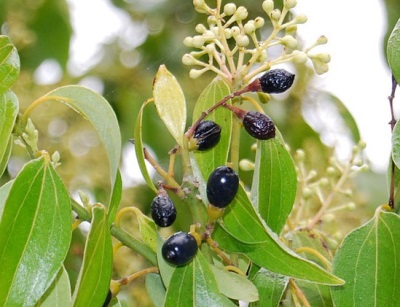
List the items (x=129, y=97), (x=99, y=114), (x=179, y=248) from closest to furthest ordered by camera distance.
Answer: (x=179, y=248), (x=99, y=114), (x=129, y=97)

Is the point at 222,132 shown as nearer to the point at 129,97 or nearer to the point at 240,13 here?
the point at 240,13

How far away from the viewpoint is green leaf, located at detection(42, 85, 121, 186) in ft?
3.09

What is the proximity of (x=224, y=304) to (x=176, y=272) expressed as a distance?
7cm

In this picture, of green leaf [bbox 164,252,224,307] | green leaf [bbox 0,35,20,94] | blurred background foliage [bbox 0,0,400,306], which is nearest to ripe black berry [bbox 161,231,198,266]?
green leaf [bbox 164,252,224,307]

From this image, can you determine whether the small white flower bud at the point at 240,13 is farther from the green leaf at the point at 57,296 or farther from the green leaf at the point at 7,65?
the green leaf at the point at 57,296

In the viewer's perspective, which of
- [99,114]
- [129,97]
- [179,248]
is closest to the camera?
[179,248]

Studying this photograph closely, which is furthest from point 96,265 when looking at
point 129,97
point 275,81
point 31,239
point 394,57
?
point 129,97

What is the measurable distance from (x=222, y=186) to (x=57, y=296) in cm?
24

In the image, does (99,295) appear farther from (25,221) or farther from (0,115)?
(0,115)

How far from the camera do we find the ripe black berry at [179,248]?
899 millimetres

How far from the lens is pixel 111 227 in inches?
38.2

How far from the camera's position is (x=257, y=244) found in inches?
36.9

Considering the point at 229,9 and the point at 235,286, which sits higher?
the point at 229,9

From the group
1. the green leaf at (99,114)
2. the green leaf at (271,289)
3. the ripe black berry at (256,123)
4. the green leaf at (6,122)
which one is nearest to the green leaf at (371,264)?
the green leaf at (271,289)
